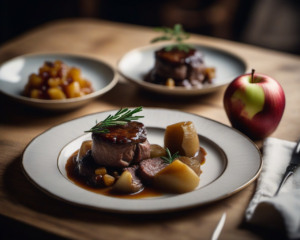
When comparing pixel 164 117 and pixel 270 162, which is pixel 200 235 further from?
pixel 164 117

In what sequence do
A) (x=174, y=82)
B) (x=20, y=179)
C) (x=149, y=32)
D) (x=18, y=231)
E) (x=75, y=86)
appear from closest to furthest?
(x=18, y=231)
(x=20, y=179)
(x=75, y=86)
(x=174, y=82)
(x=149, y=32)

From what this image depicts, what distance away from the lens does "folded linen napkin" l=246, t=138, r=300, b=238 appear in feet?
3.98

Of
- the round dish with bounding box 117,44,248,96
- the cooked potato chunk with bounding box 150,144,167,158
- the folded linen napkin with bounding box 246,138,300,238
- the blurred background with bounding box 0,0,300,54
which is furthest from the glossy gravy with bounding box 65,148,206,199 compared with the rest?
the blurred background with bounding box 0,0,300,54

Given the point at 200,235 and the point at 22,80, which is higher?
the point at 200,235

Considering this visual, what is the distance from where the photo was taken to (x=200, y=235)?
1.22 metres

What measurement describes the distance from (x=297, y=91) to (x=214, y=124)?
1046mm

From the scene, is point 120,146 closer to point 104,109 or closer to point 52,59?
point 104,109

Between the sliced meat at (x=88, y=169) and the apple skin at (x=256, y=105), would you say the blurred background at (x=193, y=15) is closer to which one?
the apple skin at (x=256, y=105)

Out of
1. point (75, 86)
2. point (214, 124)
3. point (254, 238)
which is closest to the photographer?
point (254, 238)

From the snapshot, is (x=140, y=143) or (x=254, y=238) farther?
(x=140, y=143)

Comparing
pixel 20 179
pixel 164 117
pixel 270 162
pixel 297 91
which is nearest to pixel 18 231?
pixel 20 179

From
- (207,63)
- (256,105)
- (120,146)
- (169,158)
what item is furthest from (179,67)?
(120,146)

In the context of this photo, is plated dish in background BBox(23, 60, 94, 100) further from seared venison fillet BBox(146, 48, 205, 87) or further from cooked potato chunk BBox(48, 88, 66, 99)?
seared venison fillet BBox(146, 48, 205, 87)

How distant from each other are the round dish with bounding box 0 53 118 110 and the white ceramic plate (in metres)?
0.26
